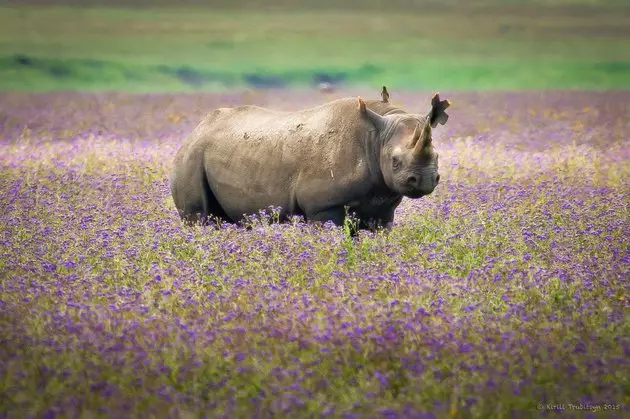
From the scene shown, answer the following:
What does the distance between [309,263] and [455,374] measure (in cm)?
254

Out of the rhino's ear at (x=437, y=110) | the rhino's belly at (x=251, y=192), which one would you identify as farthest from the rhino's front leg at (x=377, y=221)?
the rhino's ear at (x=437, y=110)

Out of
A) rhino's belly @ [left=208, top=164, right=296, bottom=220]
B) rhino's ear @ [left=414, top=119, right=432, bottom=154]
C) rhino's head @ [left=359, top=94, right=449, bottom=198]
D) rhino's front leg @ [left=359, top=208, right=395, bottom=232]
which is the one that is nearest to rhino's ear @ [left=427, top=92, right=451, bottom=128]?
rhino's head @ [left=359, top=94, right=449, bottom=198]

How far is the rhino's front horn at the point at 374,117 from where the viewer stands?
9.34 metres

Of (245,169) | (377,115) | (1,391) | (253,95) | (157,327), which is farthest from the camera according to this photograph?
(253,95)

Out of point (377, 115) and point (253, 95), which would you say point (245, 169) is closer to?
point (377, 115)

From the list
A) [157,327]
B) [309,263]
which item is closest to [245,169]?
[309,263]

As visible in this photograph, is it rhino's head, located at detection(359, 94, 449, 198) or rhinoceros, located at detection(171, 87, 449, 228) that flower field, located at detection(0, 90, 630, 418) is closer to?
rhinoceros, located at detection(171, 87, 449, 228)

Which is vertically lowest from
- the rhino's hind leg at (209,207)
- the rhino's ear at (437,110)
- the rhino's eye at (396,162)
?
the rhino's hind leg at (209,207)

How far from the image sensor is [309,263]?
8.05 m

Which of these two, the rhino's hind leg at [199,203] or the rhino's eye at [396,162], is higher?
the rhino's eye at [396,162]

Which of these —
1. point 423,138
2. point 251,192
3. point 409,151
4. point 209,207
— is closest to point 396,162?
point 409,151

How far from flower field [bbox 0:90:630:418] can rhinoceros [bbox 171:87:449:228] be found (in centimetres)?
33

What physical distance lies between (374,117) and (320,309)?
3180 mm

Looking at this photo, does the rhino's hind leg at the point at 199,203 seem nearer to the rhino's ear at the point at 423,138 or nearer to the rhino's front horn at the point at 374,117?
the rhino's front horn at the point at 374,117
